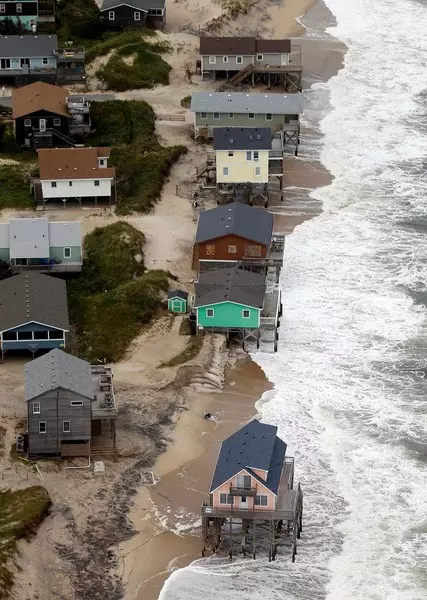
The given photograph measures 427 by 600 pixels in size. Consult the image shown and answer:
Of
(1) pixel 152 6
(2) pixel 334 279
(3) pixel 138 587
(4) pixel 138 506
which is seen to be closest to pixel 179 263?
(2) pixel 334 279

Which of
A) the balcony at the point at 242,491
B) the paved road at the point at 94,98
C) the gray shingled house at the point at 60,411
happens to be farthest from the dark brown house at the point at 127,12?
the balcony at the point at 242,491

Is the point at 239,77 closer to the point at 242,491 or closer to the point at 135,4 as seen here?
the point at 135,4

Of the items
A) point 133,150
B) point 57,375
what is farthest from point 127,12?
point 57,375

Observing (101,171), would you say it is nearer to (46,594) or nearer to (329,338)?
(329,338)

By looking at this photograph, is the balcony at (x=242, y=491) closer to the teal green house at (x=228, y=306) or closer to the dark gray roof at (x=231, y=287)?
the teal green house at (x=228, y=306)

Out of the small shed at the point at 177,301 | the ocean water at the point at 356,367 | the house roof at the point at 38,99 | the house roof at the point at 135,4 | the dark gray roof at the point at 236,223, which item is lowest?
the ocean water at the point at 356,367

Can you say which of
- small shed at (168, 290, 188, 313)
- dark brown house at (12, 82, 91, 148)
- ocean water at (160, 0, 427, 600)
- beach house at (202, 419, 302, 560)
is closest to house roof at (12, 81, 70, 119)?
dark brown house at (12, 82, 91, 148)
